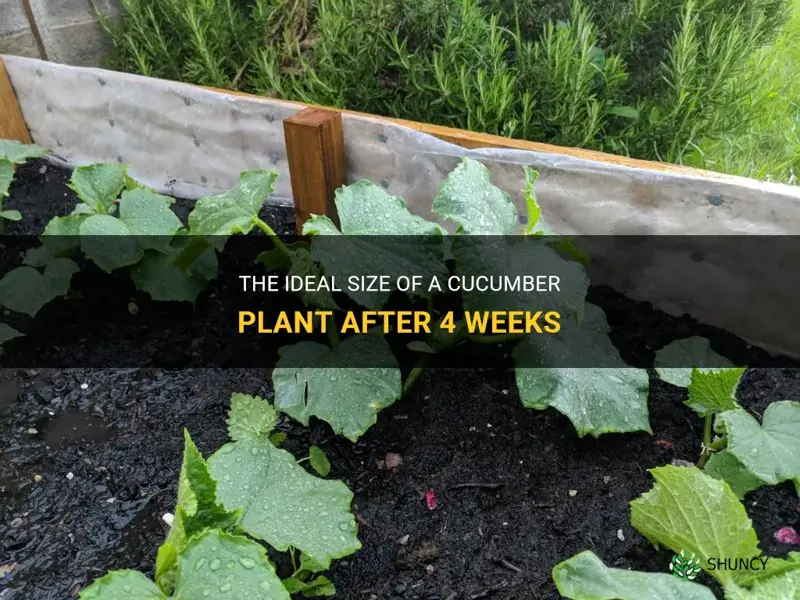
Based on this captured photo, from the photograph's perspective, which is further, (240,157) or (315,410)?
(240,157)

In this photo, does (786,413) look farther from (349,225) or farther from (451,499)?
(349,225)

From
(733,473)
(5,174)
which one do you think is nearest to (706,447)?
(733,473)

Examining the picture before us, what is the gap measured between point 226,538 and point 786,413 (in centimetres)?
87

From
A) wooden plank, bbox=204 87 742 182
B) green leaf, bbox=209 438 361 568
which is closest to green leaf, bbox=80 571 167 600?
green leaf, bbox=209 438 361 568

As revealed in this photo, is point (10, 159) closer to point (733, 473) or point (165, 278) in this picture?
point (165, 278)

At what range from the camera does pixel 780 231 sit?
118cm

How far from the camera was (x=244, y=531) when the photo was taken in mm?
868

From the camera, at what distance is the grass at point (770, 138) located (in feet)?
6.21

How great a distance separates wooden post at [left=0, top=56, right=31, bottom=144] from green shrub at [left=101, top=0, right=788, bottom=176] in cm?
43

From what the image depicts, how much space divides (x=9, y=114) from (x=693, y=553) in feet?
7.32

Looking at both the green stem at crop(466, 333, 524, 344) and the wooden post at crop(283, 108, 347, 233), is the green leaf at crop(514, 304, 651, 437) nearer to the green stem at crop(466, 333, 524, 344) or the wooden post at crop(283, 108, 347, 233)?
the green stem at crop(466, 333, 524, 344)

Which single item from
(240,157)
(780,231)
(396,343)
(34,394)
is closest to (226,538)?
(396,343)

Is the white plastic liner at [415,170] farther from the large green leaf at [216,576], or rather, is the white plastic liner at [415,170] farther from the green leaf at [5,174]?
the large green leaf at [216,576]

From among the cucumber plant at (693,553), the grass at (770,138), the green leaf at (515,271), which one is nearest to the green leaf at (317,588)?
the cucumber plant at (693,553)
